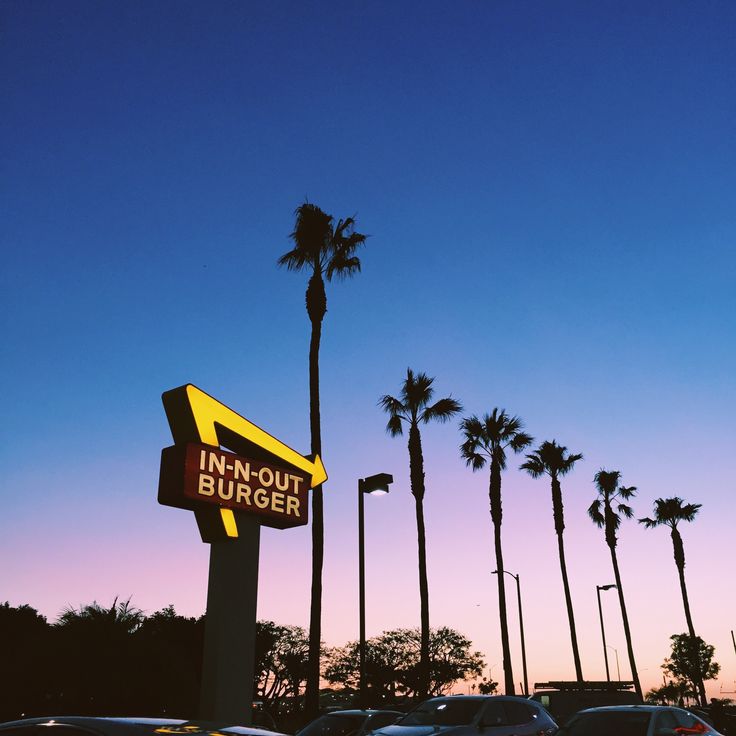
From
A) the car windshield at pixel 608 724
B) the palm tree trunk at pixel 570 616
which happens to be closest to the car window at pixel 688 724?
the car windshield at pixel 608 724

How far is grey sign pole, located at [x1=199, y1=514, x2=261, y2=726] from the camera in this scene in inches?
558

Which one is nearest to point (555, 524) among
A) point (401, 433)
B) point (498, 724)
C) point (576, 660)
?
point (576, 660)

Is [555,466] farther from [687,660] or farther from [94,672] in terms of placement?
[687,660]

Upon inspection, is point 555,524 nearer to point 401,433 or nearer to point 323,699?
point 401,433

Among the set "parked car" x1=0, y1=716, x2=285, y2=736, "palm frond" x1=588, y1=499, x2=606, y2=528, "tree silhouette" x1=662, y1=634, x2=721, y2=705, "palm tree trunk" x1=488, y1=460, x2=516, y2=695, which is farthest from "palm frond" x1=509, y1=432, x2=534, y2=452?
"tree silhouette" x1=662, y1=634, x2=721, y2=705

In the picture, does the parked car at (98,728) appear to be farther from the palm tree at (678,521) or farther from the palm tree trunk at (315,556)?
the palm tree at (678,521)

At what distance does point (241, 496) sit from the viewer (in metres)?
15.9

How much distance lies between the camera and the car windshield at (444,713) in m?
12.0

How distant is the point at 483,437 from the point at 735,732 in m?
27.2

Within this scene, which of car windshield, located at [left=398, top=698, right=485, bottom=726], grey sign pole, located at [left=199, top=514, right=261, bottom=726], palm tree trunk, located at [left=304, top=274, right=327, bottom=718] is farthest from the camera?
palm tree trunk, located at [left=304, top=274, right=327, bottom=718]

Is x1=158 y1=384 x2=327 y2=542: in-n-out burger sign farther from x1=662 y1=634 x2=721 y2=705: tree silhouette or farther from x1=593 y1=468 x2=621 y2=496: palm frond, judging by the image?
x1=662 y1=634 x2=721 y2=705: tree silhouette

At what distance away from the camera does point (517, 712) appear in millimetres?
12977

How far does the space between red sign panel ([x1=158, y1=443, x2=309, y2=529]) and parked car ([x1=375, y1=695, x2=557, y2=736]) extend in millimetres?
5781

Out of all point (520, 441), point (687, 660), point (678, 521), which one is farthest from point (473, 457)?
point (687, 660)
